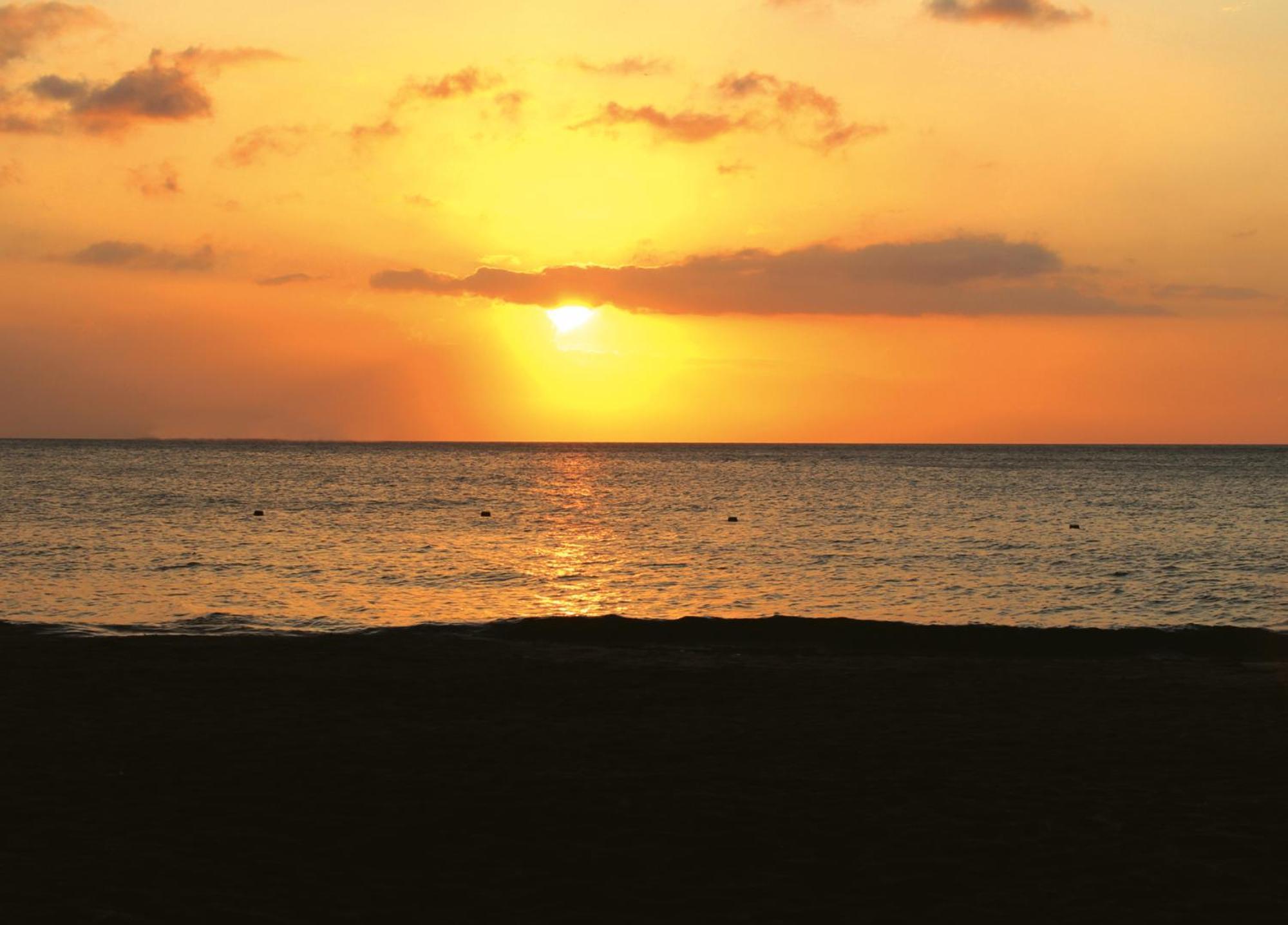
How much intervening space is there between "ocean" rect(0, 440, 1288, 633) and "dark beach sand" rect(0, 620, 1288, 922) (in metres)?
11.2

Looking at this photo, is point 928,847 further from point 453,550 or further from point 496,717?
point 453,550

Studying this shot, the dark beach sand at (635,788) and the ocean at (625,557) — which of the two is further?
the ocean at (625,557)

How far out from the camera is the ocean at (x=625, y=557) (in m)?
→ 37.1

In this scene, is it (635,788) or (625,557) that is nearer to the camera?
(635,788)

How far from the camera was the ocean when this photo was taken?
37.1 meters

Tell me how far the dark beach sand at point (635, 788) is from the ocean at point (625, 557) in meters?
11.2

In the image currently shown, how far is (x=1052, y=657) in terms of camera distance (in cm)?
2684

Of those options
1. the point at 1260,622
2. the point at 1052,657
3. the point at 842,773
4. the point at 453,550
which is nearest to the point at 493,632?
the point at 1052,657

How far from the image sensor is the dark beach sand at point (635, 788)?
38.0ft

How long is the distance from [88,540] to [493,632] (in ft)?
115

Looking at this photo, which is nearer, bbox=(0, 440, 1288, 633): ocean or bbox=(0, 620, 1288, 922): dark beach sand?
bbox=(0, 620, 1288, 922): dark beach sand

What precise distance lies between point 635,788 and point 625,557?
39938mm

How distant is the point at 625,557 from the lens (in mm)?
55219

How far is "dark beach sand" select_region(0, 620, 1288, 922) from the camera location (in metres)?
11.6
